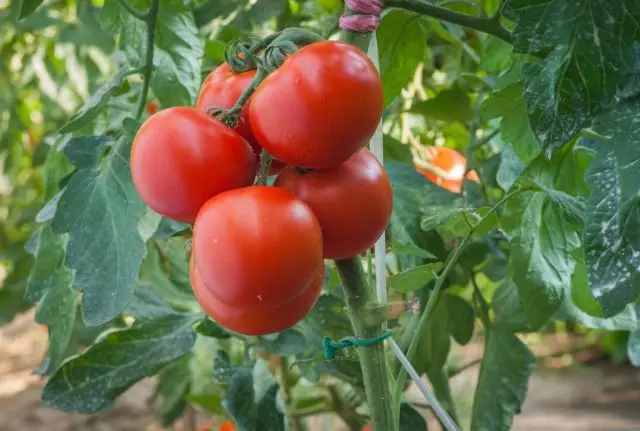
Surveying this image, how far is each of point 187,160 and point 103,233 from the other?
0.16m

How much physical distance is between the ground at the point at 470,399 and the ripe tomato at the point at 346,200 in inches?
48.6

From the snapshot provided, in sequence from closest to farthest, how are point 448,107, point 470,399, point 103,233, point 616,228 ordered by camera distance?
point 616,228 → point 103,233 → point 448,107 → point 470,399

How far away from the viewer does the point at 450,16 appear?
17.6 inches

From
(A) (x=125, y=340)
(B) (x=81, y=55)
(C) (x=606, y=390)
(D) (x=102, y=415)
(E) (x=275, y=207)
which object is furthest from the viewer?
(C) (x=606, y=390)

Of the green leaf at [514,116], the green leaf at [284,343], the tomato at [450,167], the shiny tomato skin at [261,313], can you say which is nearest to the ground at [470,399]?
the tomato at [450,167]

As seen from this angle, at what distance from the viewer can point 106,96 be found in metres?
0.57

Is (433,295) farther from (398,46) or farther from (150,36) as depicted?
(150,36)

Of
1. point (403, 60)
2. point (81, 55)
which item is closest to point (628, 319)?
point (403, 60)

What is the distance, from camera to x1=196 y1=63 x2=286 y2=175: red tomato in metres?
0.41

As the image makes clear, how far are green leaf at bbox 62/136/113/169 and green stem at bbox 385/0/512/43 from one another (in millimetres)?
244

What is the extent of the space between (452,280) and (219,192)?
416 mm

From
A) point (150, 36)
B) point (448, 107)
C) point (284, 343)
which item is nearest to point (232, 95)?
point (150, 36)

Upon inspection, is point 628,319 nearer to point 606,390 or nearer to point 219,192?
point 219,192

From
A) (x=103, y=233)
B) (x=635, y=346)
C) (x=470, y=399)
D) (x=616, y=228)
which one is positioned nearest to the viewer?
(x=616, y=228)
